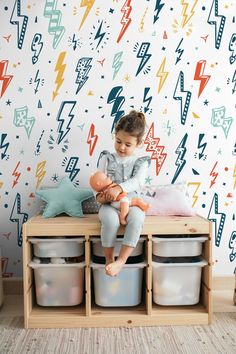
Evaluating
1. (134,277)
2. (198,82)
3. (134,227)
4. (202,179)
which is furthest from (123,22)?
(134,277)

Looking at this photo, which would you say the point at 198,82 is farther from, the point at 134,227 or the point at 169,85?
the point at 134,227

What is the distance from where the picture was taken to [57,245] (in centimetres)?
210

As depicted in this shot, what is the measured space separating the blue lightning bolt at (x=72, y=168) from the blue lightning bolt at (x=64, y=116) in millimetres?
143

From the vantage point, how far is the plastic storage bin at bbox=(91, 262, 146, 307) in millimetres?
2109

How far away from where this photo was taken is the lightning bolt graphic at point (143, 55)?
2.45m

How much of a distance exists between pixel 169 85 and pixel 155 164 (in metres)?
0.48

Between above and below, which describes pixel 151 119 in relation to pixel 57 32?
below

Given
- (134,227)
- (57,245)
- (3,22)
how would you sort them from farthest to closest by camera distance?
(3,22)
(57,245)
(134,227)

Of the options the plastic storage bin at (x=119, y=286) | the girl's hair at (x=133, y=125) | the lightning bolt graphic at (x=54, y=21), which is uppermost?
the lightning bolt graphic at (x=54, y=21)

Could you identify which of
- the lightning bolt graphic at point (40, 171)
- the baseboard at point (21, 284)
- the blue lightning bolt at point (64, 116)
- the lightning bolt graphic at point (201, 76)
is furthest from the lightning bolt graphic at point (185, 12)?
the baseboard at point (21, 284)

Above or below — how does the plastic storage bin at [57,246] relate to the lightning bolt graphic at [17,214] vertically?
below

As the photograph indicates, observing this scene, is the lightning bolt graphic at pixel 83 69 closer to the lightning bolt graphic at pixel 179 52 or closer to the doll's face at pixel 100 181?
the lightning bolt graphic at pixel 179 52

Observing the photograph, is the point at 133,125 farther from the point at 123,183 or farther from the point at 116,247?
the point at 116,247

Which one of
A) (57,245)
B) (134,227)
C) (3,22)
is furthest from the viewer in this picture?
(3,22)
